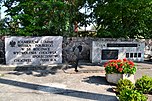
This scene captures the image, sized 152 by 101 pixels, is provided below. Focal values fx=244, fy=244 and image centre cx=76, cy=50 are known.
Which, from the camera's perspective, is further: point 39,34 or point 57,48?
point 39,34

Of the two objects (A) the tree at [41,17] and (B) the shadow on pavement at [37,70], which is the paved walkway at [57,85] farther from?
(A) the tree at [41,17]

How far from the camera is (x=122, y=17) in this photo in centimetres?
1342

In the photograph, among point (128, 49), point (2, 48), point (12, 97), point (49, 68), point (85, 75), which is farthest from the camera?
point (128, 49)

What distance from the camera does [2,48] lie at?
11.6m

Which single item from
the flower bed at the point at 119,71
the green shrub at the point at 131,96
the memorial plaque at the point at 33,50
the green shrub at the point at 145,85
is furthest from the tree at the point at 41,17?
the green shrub at the point at 131,96

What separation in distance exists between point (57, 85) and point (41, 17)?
16.2ft

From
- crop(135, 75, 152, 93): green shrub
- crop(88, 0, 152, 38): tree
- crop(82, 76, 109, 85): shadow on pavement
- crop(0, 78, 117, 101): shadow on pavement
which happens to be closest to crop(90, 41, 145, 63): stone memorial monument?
crop(88, 0, 152, 38): tree

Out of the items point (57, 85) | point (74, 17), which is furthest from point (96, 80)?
point (74, 17)

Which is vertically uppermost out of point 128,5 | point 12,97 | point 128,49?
point 128,5

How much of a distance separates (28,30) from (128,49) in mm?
5100

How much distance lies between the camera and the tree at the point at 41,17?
11.9 meters

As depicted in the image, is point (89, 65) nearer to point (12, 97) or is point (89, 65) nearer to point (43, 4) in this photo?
point (43, 4)

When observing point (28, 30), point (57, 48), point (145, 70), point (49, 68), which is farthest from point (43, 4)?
point (145, 70)

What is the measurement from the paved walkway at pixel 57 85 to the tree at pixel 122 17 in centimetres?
297
